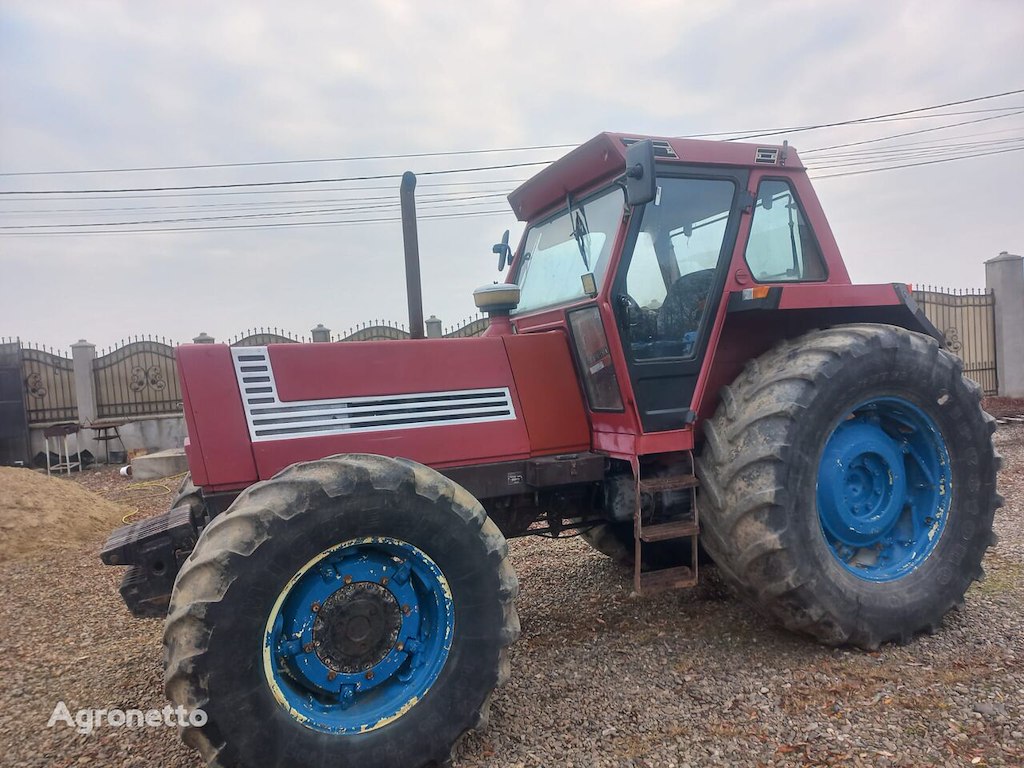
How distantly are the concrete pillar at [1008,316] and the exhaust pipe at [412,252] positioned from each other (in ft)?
49.5

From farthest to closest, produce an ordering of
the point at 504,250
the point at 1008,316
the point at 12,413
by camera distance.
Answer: the point at 1008,316 → the point at 12,413 → the point at 504,250

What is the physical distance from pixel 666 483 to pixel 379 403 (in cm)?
145

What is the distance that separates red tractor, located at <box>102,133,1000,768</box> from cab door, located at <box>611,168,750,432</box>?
0.04 feet

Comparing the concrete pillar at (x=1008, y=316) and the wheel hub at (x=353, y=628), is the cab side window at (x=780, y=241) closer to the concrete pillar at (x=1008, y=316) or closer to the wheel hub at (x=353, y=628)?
the wheel hub at (x=353, y=628)

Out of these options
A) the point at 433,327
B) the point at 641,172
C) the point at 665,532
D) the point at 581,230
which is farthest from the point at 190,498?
the point at 433,327

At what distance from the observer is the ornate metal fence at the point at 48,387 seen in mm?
14125

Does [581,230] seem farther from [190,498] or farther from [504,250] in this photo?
[190,498]

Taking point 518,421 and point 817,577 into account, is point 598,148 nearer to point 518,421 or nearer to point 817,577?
point 518,421

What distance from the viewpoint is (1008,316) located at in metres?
14.1

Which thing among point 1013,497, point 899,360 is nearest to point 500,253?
point 899,360

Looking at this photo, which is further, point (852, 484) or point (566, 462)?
point (852, 484)

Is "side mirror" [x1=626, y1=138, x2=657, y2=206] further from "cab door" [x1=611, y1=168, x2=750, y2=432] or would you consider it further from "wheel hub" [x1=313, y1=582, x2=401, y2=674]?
"wheel hub" [x1=313, y1=582, x2=401, y2=674]

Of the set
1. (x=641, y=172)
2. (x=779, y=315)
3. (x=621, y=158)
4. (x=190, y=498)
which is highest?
(x=621, y=158)

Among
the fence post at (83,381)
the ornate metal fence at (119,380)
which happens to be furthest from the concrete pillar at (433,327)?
the fence post at (83,381)
